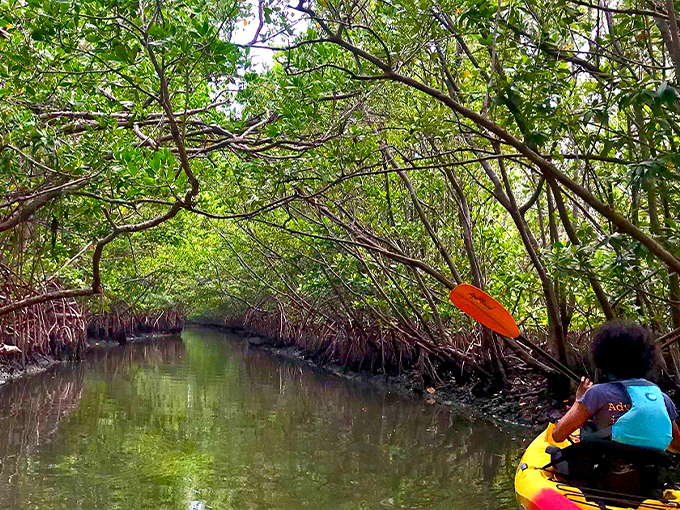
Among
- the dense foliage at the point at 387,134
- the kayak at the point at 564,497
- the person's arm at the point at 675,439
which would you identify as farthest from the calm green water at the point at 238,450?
the person's arm at the point at 675,439

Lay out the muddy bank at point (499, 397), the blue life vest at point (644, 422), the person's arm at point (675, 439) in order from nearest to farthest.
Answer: the blue life vest at point (644, 422)
the person's arm at point (675, 439)
the muddy bank at point (499, 397)

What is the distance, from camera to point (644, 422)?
326 cm

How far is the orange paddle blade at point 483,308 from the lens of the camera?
573 centimetres

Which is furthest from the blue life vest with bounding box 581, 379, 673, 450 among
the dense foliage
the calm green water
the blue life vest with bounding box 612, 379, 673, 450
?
the calm green water

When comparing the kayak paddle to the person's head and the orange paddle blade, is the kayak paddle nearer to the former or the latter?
the orange paddle blade

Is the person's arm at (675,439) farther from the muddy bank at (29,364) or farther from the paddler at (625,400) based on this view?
the muddy bank at (29,364)

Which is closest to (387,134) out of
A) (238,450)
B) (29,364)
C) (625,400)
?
(238,450)

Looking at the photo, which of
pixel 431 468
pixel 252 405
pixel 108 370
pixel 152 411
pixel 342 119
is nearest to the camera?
pixel 342 119

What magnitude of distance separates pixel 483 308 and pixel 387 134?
2985 millimetres

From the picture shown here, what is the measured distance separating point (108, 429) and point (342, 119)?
16.6 ft

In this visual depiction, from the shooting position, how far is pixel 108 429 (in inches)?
347

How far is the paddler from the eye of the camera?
10.7ft

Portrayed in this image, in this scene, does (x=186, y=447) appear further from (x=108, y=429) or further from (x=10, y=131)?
(x=10, y=131)

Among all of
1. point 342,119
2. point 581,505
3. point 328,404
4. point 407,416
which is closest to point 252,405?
point 328,404
